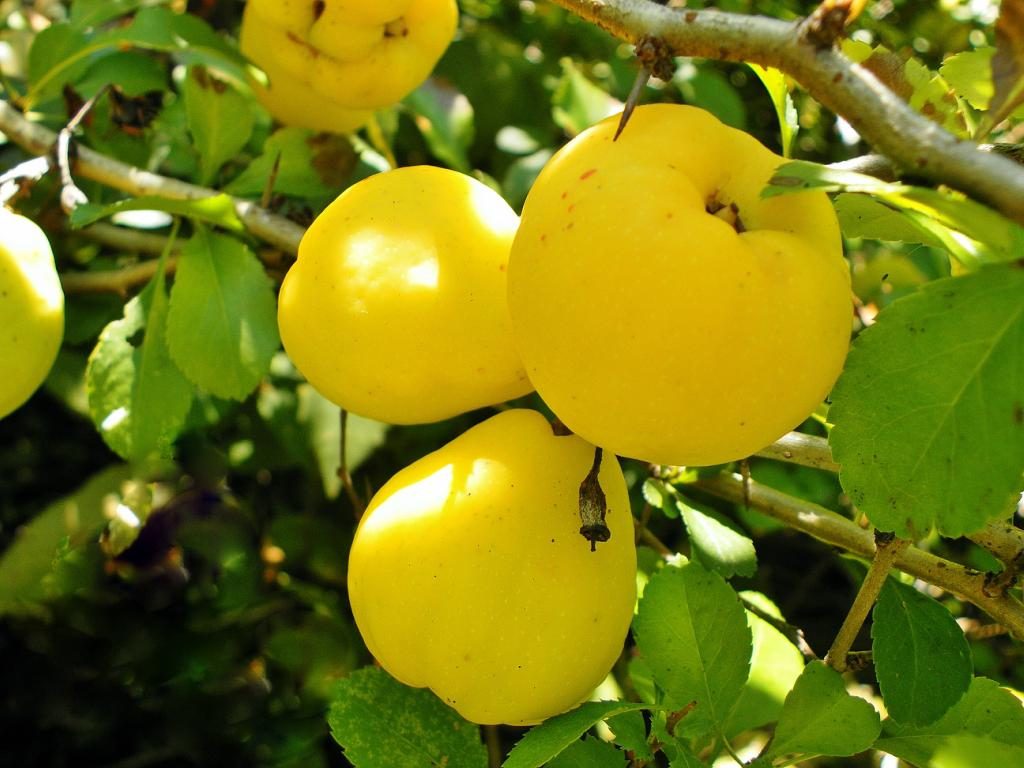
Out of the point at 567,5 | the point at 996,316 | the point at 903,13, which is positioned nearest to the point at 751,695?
the point at 996,316

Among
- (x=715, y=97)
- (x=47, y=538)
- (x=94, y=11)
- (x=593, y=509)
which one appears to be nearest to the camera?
(x=593, y=509)

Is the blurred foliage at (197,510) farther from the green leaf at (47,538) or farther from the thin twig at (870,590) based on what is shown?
the thin twig at (870,590)

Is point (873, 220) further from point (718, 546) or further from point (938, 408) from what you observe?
point (718, 546)

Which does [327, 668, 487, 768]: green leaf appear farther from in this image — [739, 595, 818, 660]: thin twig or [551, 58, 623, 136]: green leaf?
[551, 58, 623, 136]: green leaf

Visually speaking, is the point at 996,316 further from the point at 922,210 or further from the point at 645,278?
the point at 645,278

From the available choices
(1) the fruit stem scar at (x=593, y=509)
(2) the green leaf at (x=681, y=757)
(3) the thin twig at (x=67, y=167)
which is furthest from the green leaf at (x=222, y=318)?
(2) the green leaf at (x=681, y=757)

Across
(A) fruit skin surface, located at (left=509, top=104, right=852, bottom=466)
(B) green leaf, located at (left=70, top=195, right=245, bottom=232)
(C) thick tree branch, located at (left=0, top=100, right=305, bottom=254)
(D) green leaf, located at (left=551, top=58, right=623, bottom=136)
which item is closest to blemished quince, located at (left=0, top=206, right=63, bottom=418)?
(B) green leaf, located at (left=70, top=195, right=245, bottom=232)

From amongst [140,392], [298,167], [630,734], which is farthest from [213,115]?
[630,734]
